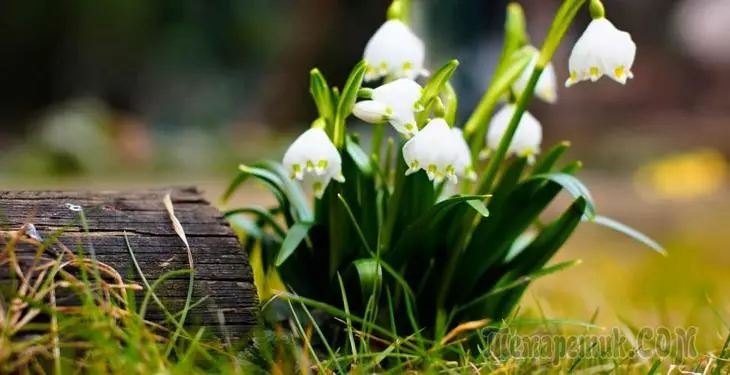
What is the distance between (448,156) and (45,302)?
51 centimetres

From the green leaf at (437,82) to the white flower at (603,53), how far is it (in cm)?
15

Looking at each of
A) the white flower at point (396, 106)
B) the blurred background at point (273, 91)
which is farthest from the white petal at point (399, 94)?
the blurred background at point (273, 91)

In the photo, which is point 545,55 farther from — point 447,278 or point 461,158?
point 447,278

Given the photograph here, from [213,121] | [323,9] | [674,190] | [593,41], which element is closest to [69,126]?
[213,121]

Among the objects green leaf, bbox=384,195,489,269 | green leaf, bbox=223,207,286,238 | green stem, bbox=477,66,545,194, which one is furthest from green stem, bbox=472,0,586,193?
green leaf, bbox=223,207,286,238

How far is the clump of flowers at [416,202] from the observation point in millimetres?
1085

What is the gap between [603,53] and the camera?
1056 millimetres

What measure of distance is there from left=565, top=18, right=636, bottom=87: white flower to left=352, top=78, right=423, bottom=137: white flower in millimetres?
203

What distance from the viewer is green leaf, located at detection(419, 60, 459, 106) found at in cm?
107

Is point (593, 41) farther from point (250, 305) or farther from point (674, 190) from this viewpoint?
point (674, 190)

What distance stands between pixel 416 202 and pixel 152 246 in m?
0.39

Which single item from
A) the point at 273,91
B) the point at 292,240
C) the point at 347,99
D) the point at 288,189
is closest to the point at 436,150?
the point at 347,99

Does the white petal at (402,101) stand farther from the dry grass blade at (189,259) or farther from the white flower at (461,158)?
the dry grass blade at (189,259)

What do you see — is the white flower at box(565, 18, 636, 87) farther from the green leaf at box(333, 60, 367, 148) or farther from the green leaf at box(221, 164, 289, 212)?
the green leaf at box(221, 164, 289, 212)
